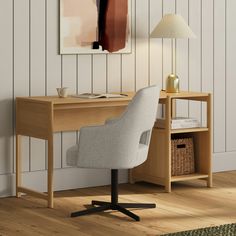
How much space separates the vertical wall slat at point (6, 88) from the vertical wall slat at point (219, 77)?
190cm

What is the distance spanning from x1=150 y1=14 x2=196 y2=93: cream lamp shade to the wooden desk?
0.15 meters

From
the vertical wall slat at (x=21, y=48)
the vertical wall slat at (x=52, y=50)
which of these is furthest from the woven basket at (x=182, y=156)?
the vertical wall slat at (x=21, y=48)

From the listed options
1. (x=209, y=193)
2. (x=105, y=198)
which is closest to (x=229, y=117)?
(x=209, y=193)

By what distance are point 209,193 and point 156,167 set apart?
0.45 metres

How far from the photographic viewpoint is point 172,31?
18.9ft

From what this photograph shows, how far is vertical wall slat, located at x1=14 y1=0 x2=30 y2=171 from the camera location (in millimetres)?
5438

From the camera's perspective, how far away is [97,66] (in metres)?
5.87

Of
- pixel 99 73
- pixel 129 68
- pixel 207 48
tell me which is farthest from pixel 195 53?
pixel 99 73

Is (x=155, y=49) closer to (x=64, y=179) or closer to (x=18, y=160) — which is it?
(x=64, y=179)

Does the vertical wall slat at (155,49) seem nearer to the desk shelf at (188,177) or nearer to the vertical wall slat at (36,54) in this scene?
the desk shelf at (188,177)

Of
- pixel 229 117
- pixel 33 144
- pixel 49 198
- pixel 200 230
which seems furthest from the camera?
pixel 229 117

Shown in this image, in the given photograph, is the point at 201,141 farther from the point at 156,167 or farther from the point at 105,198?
the point at 105,198

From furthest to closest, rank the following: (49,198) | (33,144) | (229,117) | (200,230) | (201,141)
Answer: (229,117), (201,141), (33,144), (49,198), (200,230)

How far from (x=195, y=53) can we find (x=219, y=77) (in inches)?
13.3
